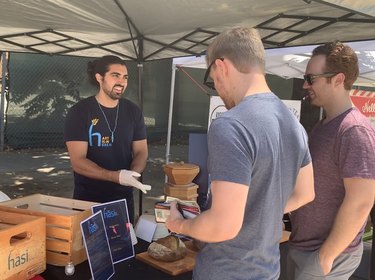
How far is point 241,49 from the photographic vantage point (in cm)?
115

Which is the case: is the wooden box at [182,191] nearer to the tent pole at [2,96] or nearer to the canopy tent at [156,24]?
the canopy tent at [156,24]

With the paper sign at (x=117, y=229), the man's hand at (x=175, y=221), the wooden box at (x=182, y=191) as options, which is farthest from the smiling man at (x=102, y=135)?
the man's hand at (x=175, y=221)

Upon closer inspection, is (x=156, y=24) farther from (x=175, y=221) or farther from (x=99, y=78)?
(x=175, y=221)

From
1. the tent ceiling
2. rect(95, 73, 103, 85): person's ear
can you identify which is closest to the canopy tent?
the tent ceiling

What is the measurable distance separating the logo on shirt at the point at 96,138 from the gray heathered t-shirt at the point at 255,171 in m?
1.46

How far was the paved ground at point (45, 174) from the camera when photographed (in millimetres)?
5965

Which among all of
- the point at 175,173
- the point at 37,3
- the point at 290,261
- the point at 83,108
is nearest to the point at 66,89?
the point at 37,3

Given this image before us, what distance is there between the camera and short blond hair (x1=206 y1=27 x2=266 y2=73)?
115 cm

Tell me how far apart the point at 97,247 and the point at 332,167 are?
1.01 meters

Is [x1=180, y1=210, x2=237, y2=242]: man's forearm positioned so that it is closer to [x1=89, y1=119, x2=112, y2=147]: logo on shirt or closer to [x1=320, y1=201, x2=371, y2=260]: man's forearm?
[x1=320, y1=201, x2=371, y2=260]: man's forearm

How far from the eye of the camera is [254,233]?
3.78 ft

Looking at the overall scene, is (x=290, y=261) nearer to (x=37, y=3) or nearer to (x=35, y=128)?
(x=37, y=3)

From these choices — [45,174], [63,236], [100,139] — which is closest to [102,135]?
[100,139]

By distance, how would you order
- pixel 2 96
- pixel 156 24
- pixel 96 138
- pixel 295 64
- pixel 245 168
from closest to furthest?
1. pixel 245 168
2. pixel 96 138
3. pixel 156 24
4. pixel 295 64
5. pixel 2 96
